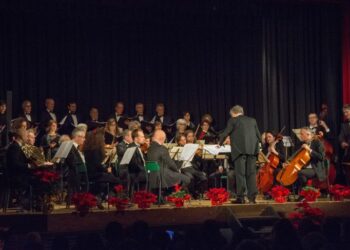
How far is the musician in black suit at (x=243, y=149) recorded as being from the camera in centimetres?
981

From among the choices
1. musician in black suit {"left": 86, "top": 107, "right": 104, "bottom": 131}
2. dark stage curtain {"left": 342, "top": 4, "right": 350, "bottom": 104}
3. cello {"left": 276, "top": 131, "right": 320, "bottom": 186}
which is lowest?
cello {"left": 276, "top": 131, "right": 320, "bottom": 186}

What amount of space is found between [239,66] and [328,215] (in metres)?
5.59

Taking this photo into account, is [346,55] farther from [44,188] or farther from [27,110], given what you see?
[44,188]

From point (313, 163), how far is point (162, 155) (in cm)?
255

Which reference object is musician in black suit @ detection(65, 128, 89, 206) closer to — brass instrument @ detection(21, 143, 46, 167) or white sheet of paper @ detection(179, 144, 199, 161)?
brass instrument @ detection(21, 143, 46, 167)

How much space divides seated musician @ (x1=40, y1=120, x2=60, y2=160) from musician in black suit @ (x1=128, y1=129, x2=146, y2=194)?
1.30 m

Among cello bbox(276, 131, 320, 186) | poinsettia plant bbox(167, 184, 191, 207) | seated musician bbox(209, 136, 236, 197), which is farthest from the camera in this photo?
seated musician bbox(209, 136, 236, 197)

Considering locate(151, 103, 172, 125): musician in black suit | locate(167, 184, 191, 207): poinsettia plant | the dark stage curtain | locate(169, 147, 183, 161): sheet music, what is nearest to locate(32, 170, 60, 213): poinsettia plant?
locate(167, 184, 191, 207): poinsettia plant

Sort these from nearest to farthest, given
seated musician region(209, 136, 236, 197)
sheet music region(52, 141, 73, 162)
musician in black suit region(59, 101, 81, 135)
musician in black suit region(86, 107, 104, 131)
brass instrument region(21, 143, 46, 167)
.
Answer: sheet music region(52, 141, 73, 162) < brass instrument region(21, 143, 46, 167) < seated musician region(209, 136, 236, 197) < musician in black suit region(86, 107, 104, 131) < musician in black suit region(59, 101, 81, 135)

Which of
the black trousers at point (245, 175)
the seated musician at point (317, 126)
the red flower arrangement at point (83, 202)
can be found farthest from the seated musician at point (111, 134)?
the seated musician at point (317, 126)

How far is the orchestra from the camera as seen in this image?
9.30m

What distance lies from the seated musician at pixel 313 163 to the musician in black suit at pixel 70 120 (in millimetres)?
4381

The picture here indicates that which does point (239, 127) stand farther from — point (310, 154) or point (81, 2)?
point (81, 2)

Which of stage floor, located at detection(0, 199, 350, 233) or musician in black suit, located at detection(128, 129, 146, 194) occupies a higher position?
musician in black suit, located at detection(128, 129, 146, 194)
